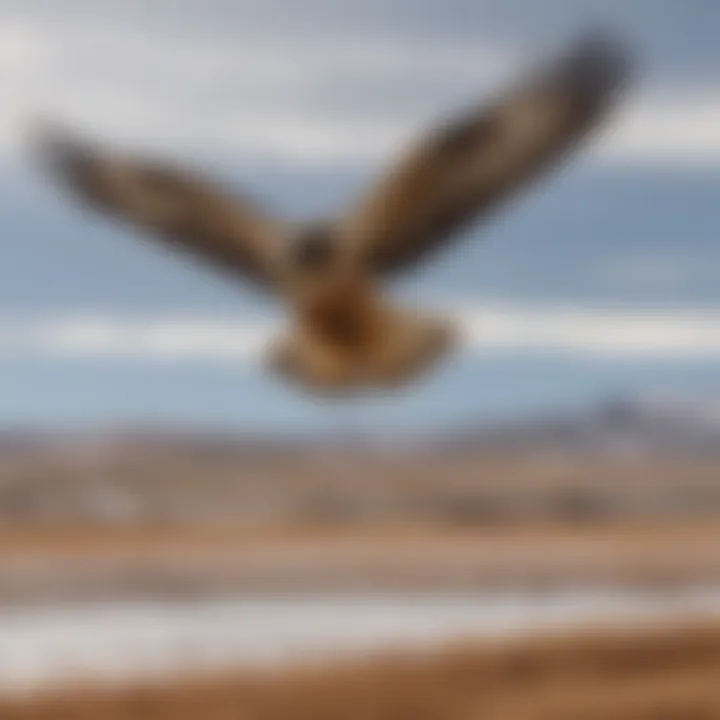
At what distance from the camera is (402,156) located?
1.89 metres

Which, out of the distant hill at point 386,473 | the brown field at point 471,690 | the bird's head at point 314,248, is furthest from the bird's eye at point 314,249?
the brown field at point 471,690

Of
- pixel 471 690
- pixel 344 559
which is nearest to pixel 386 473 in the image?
pixel 344 559

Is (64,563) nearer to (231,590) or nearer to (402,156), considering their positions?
(231,590)

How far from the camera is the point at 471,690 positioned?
6.25ft

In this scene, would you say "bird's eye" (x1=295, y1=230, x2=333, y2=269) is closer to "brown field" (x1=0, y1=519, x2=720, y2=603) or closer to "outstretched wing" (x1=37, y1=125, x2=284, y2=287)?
"outstretched wing" (x1=37, y1=125, x2=284, y2=287)

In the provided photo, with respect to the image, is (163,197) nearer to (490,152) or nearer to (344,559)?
(490,152)

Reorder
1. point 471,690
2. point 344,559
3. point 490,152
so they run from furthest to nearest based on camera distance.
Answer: point 344,559, point 471,690, point 490,152

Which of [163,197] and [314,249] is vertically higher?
[163,197]

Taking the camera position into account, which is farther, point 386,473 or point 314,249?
point 386,473

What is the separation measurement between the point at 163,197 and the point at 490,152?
0.39 meters

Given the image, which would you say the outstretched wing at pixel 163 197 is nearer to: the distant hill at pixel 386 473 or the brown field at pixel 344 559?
the distant hill at pixel 386 473

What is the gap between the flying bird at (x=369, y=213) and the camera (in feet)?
5.67

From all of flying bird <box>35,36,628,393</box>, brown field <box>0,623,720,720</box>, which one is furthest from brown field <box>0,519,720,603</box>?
flying bird <box>35,36,628,393</box>

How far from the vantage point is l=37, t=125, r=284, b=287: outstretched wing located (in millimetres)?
1906
